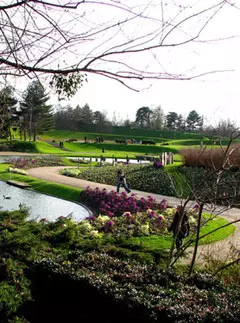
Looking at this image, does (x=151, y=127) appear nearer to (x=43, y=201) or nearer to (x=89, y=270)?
(x=43, y=201)

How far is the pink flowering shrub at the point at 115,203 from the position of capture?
17.1 metres

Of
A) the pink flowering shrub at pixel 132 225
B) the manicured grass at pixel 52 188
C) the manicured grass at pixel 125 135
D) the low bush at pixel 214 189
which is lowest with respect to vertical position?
the manicured grass at pixel 52 188

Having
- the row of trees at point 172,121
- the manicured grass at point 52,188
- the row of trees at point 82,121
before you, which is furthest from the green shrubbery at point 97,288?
the row of trees at point 172,121

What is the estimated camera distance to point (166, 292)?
196 inches

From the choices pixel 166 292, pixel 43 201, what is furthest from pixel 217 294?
pixel 43 201

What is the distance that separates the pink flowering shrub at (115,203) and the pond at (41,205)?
1.82ft

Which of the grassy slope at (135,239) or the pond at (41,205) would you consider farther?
the pond at (41,205)

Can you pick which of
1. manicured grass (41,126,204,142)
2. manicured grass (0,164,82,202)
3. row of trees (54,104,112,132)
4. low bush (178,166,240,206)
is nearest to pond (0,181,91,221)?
manicured grass (0,164,82,202)

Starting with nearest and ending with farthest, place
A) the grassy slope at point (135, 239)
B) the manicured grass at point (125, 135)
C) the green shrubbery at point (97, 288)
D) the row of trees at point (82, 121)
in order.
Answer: the green shrubbery at point (97, 288)
the grassy slope at point (135, 239)
the manicured grass at point (125, 135)
the row of trees at point (82, 121)

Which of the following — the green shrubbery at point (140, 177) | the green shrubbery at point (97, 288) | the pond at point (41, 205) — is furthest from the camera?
the green shrubbery at point (140, 177)

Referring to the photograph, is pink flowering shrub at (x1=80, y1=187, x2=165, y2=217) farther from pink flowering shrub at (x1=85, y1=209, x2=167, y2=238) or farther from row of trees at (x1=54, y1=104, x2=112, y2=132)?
row of trees at (x1=54, y1=104, x2=112, y2=132)

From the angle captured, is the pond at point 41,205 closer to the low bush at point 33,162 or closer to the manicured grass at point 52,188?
the manicured grass at point 52,188

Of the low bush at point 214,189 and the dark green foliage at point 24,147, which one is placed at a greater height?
the low bush at point 214,189

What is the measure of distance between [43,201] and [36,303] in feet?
47.1
